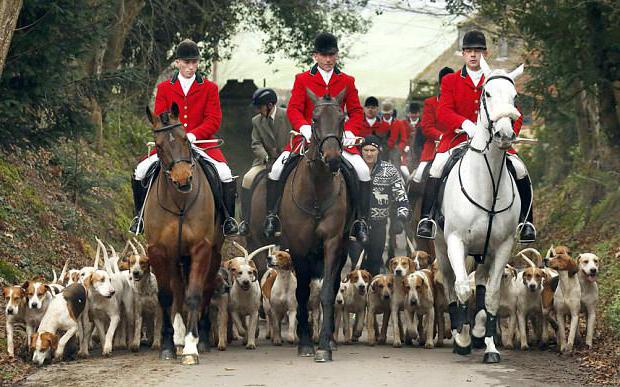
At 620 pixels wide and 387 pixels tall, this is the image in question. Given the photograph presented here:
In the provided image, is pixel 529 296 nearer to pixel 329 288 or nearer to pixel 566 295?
pixel 566 295

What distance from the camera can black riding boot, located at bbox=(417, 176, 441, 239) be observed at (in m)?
13.7

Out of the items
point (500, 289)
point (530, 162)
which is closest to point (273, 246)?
point (500, 289)

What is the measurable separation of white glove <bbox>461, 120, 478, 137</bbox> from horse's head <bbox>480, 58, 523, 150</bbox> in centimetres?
57

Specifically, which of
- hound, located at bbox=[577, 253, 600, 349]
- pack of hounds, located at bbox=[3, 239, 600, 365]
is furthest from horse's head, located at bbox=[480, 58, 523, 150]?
pack of hounds, located at bbox=[3, 239, 600, 365]

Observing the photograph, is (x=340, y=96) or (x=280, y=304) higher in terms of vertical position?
(x=340, y=96)

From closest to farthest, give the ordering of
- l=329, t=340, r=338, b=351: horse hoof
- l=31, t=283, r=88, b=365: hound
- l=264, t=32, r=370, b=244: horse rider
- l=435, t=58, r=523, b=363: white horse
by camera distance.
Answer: l=31, t=283, r=88, b=365: hound
l=435, t=58, r=523, b=363: white horse
l=329, t=340, r=338, b=351: horse hoof
l=264, t=32, r=370, b=244: horse rider

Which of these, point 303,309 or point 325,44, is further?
point 325,44

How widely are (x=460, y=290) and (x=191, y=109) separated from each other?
3.33 meters

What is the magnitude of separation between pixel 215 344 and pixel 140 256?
1221 millimetres

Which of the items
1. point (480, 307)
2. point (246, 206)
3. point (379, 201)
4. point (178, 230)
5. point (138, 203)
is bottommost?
point (480, 307)

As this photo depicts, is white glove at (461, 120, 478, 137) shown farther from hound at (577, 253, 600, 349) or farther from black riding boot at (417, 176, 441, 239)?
hound at (577, 253, 600, 349)

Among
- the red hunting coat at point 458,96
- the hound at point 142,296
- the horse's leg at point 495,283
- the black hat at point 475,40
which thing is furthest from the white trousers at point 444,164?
the hound at point 142,296

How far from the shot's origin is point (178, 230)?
12836 millimetres

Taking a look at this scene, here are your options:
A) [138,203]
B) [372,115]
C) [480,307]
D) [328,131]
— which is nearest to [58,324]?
[138,203]
